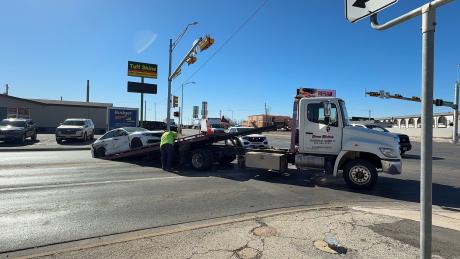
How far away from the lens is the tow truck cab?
9.81m

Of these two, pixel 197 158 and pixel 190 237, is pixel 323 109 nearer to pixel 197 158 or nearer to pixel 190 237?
pixel 197 158

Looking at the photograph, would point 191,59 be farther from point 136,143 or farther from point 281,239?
point 281,239

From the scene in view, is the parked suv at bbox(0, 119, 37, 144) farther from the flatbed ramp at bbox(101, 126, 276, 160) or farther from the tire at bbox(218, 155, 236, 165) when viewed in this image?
the tire at bbox(218, 155, 236, 165)

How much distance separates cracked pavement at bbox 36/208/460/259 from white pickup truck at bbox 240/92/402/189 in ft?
12.0

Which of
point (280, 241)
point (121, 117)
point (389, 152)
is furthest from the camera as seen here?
point (121, 117)

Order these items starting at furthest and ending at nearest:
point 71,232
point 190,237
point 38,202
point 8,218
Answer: point 38,202 → point 8,218 → point 71,232 → point 190,237

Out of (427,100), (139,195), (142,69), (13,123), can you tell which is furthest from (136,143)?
(142,69)

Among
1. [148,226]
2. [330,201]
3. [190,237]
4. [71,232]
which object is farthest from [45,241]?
[330,201]

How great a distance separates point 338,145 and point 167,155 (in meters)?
6.32

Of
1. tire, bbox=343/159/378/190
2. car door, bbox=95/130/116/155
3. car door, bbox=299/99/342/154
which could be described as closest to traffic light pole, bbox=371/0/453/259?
tire, bbox=343/159/378/190

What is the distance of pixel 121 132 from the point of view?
1683 centimetres

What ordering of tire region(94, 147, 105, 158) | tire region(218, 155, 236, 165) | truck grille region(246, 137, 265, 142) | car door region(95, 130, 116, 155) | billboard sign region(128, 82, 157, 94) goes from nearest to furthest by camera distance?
tire region(218, 155, 236, 165)
car door region(95, 130, 116, 155)
tire region(94, 147, 105, 158)
truck grille region(246, 137, 265, 142)
billboard sign region(128, 82, 157, 94)

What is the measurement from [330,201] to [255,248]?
4.07m

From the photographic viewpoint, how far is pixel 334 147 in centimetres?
1058
